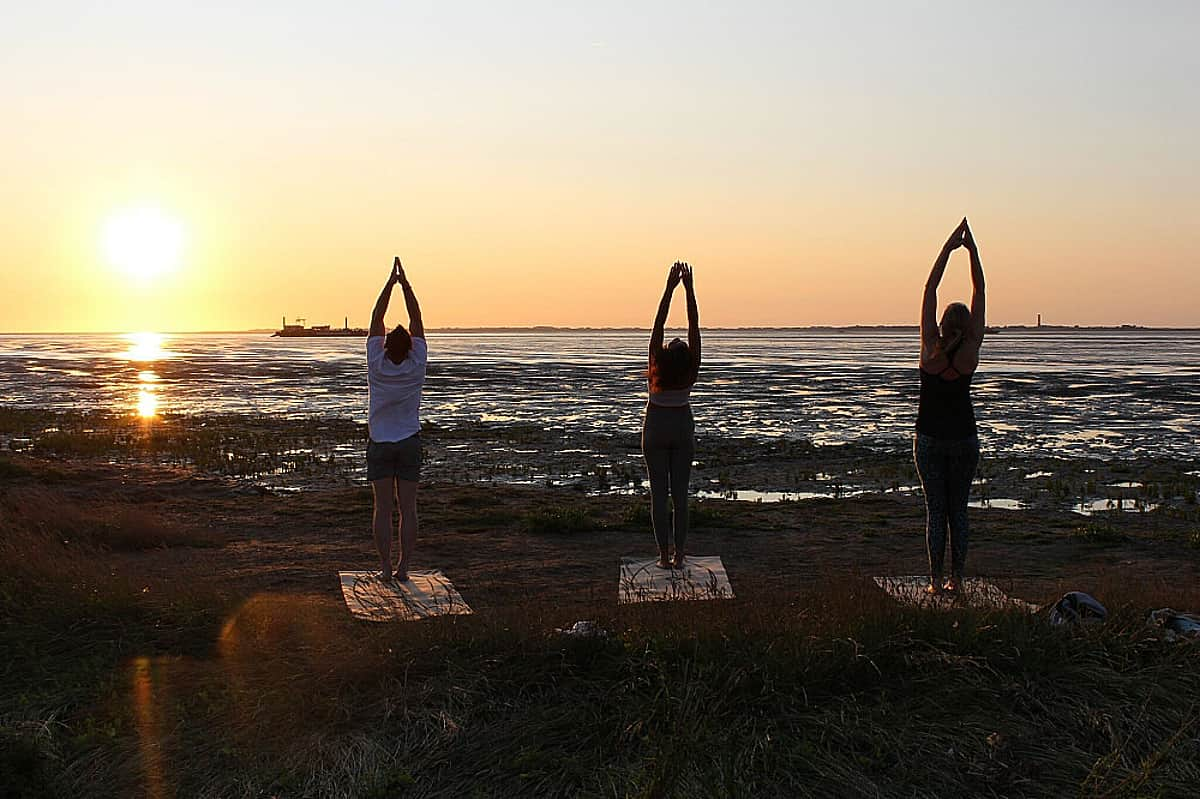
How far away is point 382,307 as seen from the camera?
817 cm

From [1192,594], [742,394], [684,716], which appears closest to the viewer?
[684,716]

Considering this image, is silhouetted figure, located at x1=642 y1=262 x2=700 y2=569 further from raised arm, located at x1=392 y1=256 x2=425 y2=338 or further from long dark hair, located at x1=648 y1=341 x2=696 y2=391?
raised arm, located at x1=392 y1=256 x2=425 y2=338

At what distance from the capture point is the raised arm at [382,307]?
8.04 m

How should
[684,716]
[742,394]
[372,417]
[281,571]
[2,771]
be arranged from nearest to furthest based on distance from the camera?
1. [2,771]
2. [684,716]
3. [372,417]
4. [281,571]
5. [742,394]

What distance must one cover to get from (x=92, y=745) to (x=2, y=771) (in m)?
0.48

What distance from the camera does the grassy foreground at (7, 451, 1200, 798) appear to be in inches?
187

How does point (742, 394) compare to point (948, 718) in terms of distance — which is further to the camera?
point (742, 394)

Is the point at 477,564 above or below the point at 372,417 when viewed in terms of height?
below

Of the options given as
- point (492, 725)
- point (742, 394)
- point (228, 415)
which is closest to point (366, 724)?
point (492, 725)

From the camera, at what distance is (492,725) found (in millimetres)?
5211

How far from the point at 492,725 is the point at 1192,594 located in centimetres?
467

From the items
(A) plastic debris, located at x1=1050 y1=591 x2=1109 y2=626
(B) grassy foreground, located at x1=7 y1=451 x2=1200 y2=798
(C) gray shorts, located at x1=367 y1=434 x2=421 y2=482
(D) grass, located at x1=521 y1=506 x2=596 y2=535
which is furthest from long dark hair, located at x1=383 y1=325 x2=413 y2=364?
(A) plastic debris, located at x1=1050 y1=591 x2=1109 y2=626

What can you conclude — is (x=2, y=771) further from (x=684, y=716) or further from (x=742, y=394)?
(x=742, y=394)

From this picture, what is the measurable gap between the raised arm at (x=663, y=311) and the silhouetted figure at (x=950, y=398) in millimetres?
1868
